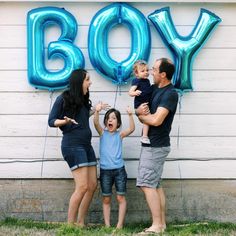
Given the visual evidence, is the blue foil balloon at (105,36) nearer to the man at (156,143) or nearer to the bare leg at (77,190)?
the man at (156,143)

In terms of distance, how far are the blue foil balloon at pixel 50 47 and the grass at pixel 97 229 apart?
1442 mm

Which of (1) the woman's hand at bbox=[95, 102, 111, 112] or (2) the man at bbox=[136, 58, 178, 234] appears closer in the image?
(2) the man at bbox=[136, 58, 178, 234]

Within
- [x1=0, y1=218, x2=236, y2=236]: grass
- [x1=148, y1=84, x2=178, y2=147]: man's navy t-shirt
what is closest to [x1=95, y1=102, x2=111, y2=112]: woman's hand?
[x1=148, y1=84, x2=178, y2=147]: man's navy t-shirt

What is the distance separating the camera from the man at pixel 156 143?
6598 millimetres

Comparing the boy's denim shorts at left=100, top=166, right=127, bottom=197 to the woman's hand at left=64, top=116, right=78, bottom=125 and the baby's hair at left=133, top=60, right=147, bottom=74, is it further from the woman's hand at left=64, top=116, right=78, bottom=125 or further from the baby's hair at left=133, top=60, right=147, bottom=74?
the baby's hair at left=133, top=60, right=147, bottom=74

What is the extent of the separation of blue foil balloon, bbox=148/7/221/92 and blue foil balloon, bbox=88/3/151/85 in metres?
0.16

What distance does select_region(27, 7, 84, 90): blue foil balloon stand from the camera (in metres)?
6.99

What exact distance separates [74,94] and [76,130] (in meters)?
0.36

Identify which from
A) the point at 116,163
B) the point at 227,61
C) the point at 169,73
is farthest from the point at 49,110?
A: the point at 227,61

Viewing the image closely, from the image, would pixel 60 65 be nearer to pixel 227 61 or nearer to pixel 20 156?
pixel 20 156

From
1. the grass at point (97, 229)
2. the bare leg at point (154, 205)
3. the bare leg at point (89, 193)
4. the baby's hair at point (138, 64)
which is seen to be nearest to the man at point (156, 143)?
the bare leg at point (154, 205)

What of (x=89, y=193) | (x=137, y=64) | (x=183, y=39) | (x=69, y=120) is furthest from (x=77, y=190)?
(x=183, y=39)

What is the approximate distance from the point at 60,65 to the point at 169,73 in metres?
1.21

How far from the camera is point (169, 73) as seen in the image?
21.8ft
